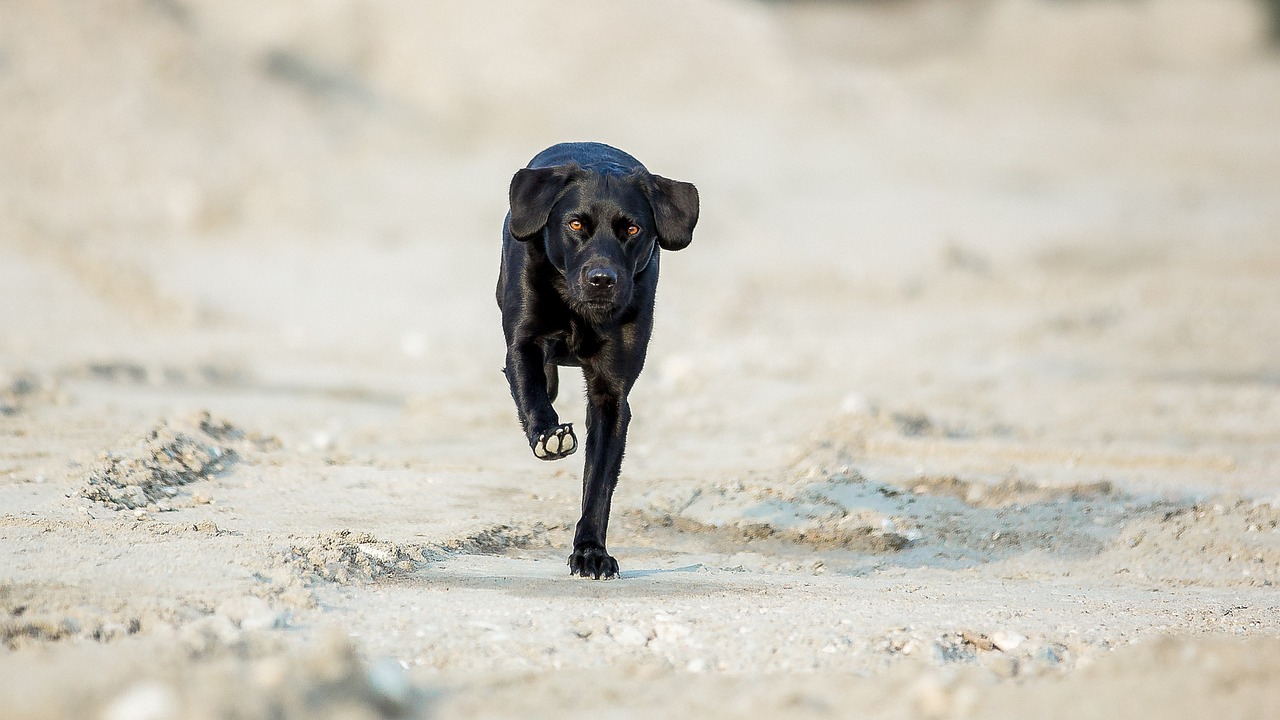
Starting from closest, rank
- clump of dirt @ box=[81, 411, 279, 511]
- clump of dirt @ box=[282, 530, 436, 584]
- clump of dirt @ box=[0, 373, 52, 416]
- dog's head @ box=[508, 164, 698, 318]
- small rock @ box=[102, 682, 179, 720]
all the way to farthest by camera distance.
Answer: small rock @ box=[102, 682, 179, 720] < clump of dirt @ box=[282, 530, 436, 584] < dog's head @ box=[508, 164, 698, 318] < clump of dirt @ box=[81, 411, 279, 511] < clump of dirt @ box=[0, 373, 52, 416]

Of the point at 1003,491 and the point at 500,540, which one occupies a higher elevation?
the point at 1003,491

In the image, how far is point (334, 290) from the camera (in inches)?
612

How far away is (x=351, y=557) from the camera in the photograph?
4539 mm

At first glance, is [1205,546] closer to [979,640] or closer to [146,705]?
[979,640]

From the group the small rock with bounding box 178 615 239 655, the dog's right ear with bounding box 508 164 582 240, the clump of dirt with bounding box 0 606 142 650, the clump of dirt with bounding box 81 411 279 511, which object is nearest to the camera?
the small rock with bounding box 178 615 239 655

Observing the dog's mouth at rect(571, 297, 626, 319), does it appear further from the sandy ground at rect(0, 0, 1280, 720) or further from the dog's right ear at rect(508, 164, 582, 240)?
the sandy ground at rect(0, 0, 1280, 720)

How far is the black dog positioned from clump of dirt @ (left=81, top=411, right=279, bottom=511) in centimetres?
153

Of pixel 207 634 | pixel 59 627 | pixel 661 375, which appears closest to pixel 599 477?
pixel 207 634

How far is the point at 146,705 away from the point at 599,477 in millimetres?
2643

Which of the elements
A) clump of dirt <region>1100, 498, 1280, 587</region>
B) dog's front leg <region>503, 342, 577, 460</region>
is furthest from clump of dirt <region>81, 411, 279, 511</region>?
clump of dirt <region>1100, 498, 1280, 587</region>

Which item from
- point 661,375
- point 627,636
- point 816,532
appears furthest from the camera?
point 661,375

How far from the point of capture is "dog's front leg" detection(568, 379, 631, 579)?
4.84 metres

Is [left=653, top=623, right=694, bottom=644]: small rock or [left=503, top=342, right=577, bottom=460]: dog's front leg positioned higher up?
[left=503, top=342, right=577, bottom=460]: dog's front leg

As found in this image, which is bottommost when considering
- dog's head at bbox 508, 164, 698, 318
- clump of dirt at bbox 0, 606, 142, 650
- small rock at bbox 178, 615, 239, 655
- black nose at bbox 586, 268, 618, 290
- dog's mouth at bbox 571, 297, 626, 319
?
clump of dirt at bbox 0, 606, 142, 650
